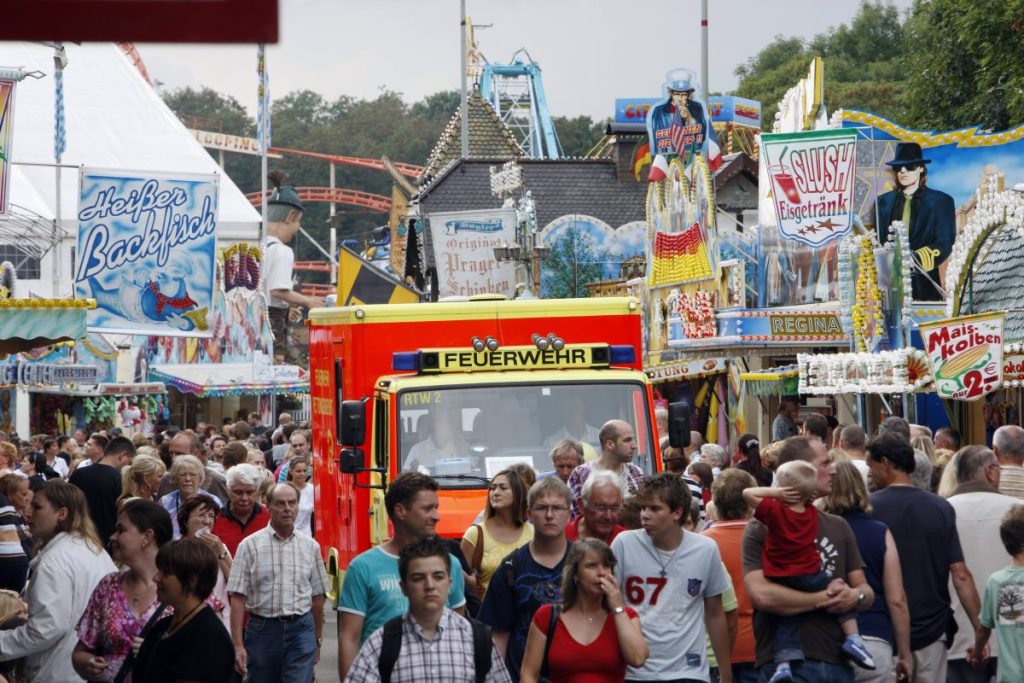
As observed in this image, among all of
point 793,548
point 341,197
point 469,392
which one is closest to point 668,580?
point 793,548

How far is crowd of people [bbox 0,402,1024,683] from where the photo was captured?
6117 millimetres

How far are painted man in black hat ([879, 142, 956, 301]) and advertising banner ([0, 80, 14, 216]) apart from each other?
1547 centimetres

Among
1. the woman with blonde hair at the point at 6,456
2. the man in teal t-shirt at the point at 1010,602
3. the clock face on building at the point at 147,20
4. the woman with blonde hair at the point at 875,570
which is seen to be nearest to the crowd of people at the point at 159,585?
the woman with blonde hair at the point at 6,456

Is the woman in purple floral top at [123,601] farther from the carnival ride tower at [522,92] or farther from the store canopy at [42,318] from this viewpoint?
the carnival ride tower at [522,92]

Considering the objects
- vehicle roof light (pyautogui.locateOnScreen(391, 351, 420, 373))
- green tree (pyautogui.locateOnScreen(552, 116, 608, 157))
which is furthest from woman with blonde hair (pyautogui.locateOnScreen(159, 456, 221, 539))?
green tree (pyautogui.locateOnScreen(552, 116, 608, 157))

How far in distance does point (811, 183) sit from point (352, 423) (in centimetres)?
1409

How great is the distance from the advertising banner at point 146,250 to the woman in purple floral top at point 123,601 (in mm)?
11173

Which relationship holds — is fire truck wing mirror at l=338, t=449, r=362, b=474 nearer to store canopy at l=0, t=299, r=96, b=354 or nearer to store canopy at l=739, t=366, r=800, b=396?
store canopy at l=0, t=299, r=96, b=354

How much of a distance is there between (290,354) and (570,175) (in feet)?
137

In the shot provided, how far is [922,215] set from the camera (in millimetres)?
27562

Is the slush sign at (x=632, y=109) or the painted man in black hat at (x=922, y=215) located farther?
the slush sign at (x=632, y=109)

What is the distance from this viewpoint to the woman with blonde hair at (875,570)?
7.56m

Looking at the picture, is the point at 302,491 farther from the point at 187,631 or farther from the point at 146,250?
the point at 187,631

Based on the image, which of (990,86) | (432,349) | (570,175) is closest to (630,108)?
(570,175)
